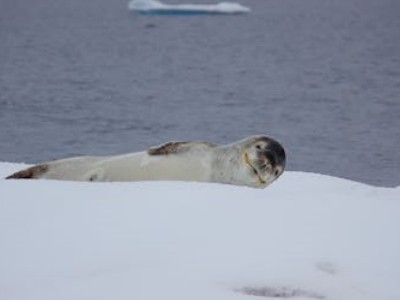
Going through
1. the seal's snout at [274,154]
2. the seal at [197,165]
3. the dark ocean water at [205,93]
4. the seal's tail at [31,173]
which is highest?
the seal's snout at [274,154]

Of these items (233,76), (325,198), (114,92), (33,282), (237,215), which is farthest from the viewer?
(233,76)

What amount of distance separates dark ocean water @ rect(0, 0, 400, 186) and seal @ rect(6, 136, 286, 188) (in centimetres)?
777

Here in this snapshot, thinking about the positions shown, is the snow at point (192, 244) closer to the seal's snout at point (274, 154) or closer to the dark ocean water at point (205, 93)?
the seal's snout at point (274, 154)

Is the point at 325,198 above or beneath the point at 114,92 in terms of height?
above

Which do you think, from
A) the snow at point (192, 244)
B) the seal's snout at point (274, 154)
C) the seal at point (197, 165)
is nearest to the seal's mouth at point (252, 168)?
the seal at point (197, 165)

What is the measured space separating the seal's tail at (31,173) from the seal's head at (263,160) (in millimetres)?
1519

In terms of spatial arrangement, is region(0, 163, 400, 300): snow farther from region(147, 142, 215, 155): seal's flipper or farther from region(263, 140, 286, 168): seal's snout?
region(147, 142, 215, 155): seal's flipper

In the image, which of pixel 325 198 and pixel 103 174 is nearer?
pixel 325 198

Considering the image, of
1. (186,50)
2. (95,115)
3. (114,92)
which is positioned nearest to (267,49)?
(186,50)

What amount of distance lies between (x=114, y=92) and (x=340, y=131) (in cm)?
971

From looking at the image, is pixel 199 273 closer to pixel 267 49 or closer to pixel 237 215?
pixel 237 215

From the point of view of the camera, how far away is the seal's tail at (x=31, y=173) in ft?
19.3

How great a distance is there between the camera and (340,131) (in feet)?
60.1

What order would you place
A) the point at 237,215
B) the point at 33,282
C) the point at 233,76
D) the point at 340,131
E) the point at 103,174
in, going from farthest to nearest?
the point at 233,76
the point at 340,131
the point at 103,174
the point at 237,215
the point at 33,282
